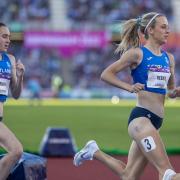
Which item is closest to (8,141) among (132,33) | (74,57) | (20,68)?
(20,68)

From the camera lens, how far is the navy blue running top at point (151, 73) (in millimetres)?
5703

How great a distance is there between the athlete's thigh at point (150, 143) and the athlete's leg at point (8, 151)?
3.18 ft

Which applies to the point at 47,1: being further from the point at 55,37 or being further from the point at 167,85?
the point at 167,85

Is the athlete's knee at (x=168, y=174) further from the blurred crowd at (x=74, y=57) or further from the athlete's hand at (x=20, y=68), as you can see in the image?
the blurred crowd at (x=74, y=57)

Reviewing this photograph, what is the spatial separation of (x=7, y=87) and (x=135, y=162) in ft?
4.32

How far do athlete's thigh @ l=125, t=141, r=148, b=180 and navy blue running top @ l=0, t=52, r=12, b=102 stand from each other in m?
1.22

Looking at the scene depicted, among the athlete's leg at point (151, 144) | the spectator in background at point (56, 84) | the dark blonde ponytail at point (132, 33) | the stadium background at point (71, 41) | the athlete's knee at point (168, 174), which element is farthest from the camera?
the stadium background at point (71, 41)

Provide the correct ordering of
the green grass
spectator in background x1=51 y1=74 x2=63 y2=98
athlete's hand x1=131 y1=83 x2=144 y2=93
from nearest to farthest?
athlete's hand x1=131 y1=83 x2=144 y2=93
the green grass
spectator in background x1=51 y1=74 x2=63 y2=98

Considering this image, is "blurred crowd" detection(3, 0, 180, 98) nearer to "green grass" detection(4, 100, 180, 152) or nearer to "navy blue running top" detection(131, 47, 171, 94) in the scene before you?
"green grass" detection(4, 100, 180, 152)

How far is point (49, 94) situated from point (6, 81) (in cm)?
2812

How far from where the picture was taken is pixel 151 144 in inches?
212

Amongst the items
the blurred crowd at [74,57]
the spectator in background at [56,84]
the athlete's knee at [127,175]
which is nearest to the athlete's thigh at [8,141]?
the athlete's knee at [127,175]

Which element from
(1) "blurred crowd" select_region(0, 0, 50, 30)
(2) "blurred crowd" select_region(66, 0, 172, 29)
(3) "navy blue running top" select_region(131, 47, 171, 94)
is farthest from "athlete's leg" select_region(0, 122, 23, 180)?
(2) "blurred crowd" select_region(66, 0, 172, 29)

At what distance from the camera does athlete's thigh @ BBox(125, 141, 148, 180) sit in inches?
226
